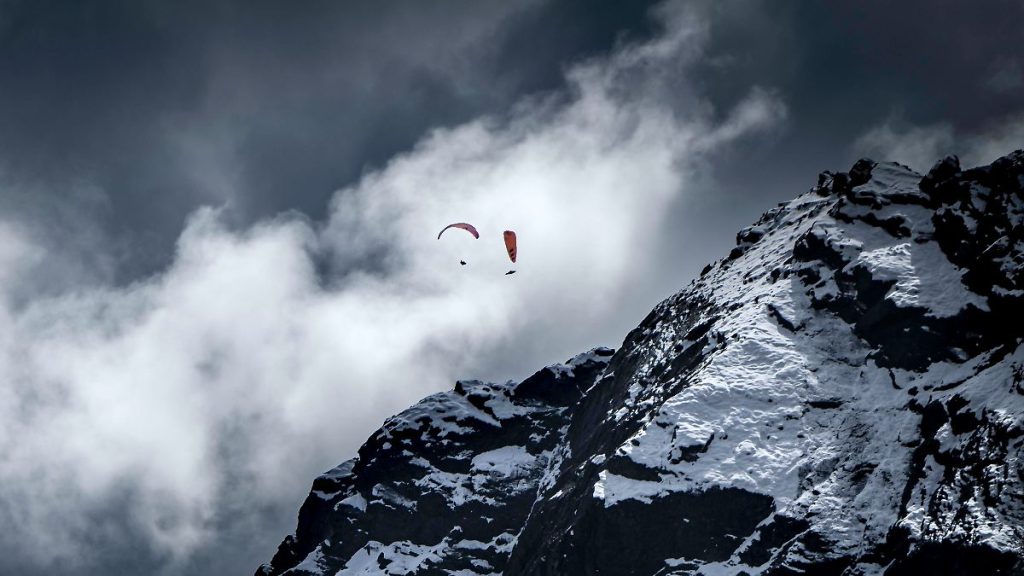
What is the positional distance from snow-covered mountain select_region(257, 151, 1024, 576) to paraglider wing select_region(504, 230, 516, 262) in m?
22.6

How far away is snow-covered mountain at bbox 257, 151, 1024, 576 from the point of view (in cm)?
7769

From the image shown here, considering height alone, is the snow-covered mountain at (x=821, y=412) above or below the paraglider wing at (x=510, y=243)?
below

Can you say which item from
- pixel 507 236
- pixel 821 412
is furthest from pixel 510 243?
pixel 821 412

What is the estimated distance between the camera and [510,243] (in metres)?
98.1

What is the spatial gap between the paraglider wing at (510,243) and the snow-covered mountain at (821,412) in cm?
2263

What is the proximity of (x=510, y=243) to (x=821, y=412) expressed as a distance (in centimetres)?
3490

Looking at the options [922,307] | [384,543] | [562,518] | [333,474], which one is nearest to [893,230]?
[922,307]

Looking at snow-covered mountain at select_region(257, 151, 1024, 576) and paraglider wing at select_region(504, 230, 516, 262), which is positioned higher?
paraglider wing at select_region(504, 230, 516, 262)

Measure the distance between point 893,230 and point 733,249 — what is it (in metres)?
27.1

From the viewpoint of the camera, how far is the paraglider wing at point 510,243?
9619 cm

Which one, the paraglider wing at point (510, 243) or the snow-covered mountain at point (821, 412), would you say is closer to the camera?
the snow-covered mountain at point (821, 412)

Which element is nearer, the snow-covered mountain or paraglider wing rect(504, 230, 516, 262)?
the snow-covered mountain

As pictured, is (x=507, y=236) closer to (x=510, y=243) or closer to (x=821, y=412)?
(x=510, y=243)

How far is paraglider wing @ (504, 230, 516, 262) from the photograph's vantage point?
3787 inches
